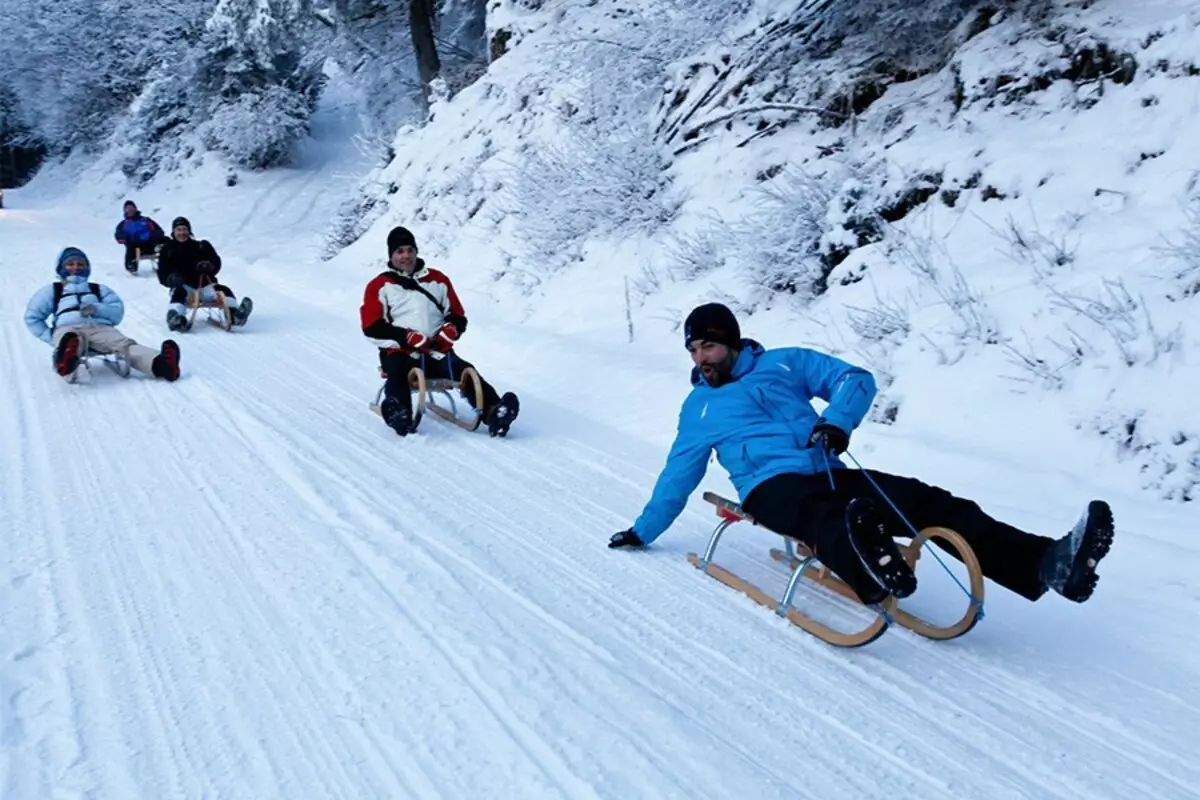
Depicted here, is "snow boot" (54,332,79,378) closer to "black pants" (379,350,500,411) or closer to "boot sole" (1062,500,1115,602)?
"black pants" (379,350,500,411)

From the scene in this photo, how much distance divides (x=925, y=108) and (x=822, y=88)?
1352 millimetres

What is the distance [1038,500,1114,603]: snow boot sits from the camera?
2723 millimetres

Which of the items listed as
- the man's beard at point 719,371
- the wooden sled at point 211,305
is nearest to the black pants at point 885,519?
the man's beard at point 719,371

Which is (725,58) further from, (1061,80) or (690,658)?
(690,658)

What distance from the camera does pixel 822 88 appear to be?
27.7 ft

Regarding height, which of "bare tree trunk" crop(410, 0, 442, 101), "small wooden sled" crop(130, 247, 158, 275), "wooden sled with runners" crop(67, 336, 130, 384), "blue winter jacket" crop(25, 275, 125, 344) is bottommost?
"wooden sled with runners" crop(67, 336, 130, 384)

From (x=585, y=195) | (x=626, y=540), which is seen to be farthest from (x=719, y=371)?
(x=585, y=195)

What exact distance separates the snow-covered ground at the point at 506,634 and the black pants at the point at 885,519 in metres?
0.39

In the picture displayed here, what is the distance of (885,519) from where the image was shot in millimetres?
3049

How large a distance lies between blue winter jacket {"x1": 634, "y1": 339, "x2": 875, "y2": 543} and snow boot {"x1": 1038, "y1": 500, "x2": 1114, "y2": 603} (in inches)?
36.5

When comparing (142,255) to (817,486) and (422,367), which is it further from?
(817,486)

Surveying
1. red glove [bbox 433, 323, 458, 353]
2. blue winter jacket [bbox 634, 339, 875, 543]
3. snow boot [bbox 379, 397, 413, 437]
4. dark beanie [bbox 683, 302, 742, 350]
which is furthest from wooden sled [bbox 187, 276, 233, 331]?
dark beanie [bbox 683, 302, 742, 350]

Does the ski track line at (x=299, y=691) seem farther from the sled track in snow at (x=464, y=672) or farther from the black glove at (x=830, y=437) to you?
the black glove at (x=830, y=437)

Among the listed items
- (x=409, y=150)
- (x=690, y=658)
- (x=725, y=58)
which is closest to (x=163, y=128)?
(x=409, y=150)
